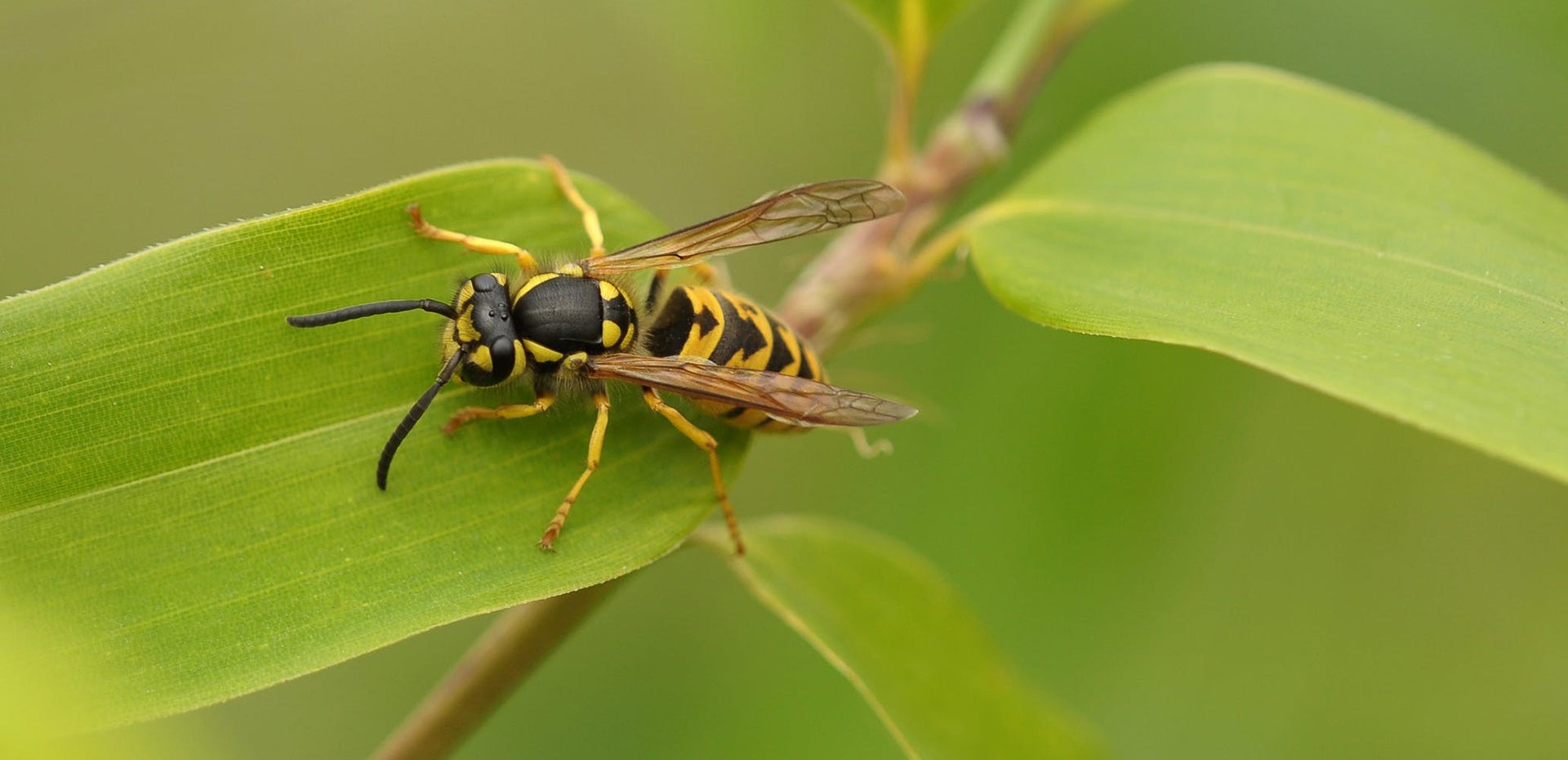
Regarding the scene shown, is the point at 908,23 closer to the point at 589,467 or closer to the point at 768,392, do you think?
the point at 768,392

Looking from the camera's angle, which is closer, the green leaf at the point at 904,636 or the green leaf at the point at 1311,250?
the green leaf at the point at 1311,250

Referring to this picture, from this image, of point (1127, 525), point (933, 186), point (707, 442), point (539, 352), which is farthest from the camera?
point (1127, 525)

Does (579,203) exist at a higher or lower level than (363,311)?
higher

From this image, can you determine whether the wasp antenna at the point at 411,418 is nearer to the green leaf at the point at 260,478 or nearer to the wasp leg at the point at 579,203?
the green leaf at the point at 260,478

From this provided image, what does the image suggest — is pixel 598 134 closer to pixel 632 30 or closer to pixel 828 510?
pixel 632 30

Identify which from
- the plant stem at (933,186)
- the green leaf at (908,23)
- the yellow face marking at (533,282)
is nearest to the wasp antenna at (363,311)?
the yellow face marking at (533,282)

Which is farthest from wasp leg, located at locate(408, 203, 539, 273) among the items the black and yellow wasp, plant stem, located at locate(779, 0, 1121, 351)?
plant stem, located at locate(779, 0, 1121, 351)

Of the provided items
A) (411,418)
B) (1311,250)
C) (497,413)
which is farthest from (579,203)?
(1311,250)
